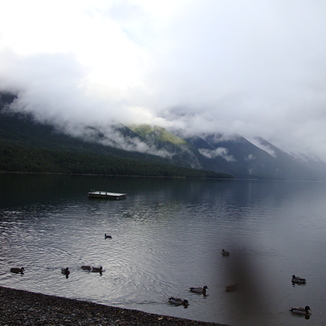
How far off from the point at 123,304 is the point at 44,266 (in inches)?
620

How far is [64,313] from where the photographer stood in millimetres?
28391

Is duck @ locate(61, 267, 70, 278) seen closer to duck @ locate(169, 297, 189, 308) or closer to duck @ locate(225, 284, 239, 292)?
duck @ locate(169, 297, 189, 308)

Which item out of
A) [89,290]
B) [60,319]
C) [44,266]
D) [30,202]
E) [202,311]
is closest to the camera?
[60,319]

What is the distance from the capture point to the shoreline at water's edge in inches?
1041

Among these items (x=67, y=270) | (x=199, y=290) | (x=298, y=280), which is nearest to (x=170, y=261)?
(x=199, y=290)

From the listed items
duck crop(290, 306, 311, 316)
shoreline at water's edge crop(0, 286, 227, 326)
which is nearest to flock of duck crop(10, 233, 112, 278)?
shoreline at water's edge crop(0, 286, 227, 326)

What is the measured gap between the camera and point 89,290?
37156 millimetres

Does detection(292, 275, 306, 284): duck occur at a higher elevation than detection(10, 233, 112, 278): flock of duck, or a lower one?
higher

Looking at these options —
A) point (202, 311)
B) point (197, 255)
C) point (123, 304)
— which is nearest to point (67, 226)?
point (197, 255)

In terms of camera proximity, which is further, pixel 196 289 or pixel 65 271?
pixel 65 271

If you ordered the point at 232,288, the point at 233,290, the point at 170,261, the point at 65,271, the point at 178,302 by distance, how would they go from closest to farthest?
the point at 178,302 → the point at 233,290 → the point at 232,288 → the point at 65,271 → the point at 170,261

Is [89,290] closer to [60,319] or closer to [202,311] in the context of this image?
[60,319]

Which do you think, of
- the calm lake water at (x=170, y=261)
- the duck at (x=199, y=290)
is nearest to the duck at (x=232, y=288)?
the calm lake water at (x=170, y=261)

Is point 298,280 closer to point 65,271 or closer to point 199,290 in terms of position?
point 199,290
